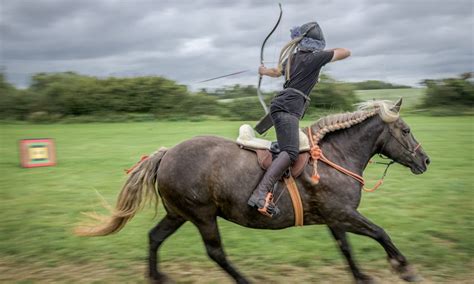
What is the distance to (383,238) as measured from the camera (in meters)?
4.54

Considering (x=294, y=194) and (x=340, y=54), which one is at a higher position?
(x=340, y=54)

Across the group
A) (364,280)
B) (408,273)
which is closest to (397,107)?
(408,273)

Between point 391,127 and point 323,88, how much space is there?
19.8 m

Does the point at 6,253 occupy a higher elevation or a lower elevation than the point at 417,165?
lower

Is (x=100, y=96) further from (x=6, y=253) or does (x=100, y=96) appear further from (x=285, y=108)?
(x=285, y=108)

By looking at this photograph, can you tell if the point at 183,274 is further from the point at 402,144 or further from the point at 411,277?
the point at 402,144

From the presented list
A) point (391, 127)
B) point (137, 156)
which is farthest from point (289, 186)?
point (137, 156)

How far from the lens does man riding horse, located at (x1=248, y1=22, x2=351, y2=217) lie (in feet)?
14.4

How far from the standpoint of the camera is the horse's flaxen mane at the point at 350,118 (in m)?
4.84

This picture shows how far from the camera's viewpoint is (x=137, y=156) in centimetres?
1497

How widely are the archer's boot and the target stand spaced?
10521 mm

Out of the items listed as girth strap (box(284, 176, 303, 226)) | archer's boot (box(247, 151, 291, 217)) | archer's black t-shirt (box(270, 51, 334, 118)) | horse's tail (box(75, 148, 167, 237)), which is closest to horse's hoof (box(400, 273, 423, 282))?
girth strap (box(284, 176, 303, 226))

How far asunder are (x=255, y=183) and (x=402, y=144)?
5.87 ft

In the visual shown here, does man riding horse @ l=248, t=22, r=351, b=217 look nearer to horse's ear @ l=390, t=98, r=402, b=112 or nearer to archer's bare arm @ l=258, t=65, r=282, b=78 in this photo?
archer's bare arm @ l=258, t=65, r=282, b=78
